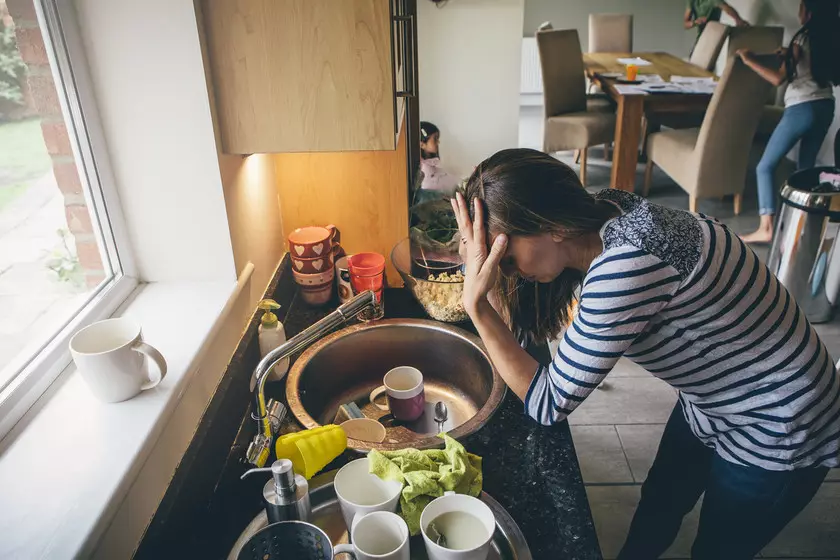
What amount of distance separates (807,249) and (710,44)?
3.13 meters

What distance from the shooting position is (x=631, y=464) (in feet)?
6.92

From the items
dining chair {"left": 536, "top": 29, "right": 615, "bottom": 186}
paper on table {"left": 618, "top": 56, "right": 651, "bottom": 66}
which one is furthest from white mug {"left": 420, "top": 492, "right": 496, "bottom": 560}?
paper on table {"left": 618, "top": 56, "right": 651, "bottom": 66}

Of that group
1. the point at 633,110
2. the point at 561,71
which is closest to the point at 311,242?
the point at 633,110

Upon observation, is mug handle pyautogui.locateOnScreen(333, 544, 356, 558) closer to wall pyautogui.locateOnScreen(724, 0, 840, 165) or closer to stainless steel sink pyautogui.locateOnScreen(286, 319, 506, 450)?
stainless steel sink pyautogui.locateOnScreen(286, 319, 506, 450)

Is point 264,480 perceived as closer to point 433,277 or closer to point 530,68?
point 433,277

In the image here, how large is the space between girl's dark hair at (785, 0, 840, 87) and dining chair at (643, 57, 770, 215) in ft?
0.79

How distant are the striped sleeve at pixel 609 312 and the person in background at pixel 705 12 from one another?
237 inches

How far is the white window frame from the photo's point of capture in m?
0.94

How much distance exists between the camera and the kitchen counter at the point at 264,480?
0.92m

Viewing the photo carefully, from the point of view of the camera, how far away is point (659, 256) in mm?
917

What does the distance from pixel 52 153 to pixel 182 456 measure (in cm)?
56

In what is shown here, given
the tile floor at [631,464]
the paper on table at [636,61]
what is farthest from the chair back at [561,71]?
the tile floor at [631,464]

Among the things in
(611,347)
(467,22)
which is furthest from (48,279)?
(467,22)

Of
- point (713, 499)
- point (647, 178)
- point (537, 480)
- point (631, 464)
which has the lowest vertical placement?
point (631, 464)
